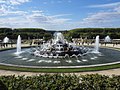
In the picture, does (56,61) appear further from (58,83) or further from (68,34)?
(68,34)

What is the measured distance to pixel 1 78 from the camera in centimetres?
1659

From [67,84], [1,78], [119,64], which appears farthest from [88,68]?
[1,78]

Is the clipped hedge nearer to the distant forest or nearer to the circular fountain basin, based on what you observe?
the circular fountain basin

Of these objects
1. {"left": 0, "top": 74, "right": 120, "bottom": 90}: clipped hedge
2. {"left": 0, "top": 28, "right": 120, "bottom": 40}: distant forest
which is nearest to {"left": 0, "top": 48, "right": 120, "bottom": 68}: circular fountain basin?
{"left": 0, "top": 74, "right": 120, "bottom": 90}: clipped hedge

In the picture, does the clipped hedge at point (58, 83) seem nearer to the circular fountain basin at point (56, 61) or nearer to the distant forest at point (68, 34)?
the circular fountain basin at point (56, 61)

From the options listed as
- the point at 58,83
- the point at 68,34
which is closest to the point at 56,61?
the point at 58,83

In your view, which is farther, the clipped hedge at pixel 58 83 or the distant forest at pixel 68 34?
the distant forest at pixel 68 34

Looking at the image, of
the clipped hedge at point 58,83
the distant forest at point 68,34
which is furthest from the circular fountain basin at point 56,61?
the distant forest at point 68,34

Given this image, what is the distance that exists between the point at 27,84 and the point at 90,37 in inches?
2603

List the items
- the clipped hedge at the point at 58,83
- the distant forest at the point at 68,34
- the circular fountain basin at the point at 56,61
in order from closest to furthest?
the clipped hedge at the point at 58,83, the circular fountain basin at the point at 56,61, the distant forest at the point at 68,34

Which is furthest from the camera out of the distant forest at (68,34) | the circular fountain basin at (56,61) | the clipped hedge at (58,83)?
the distant forest at (68,34)

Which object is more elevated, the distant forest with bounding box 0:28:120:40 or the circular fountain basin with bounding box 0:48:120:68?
the distant forest with bounding box 0:28:120:40

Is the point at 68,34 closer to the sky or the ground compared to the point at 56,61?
closer to the sky

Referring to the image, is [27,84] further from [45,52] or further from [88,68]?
[45,52]
